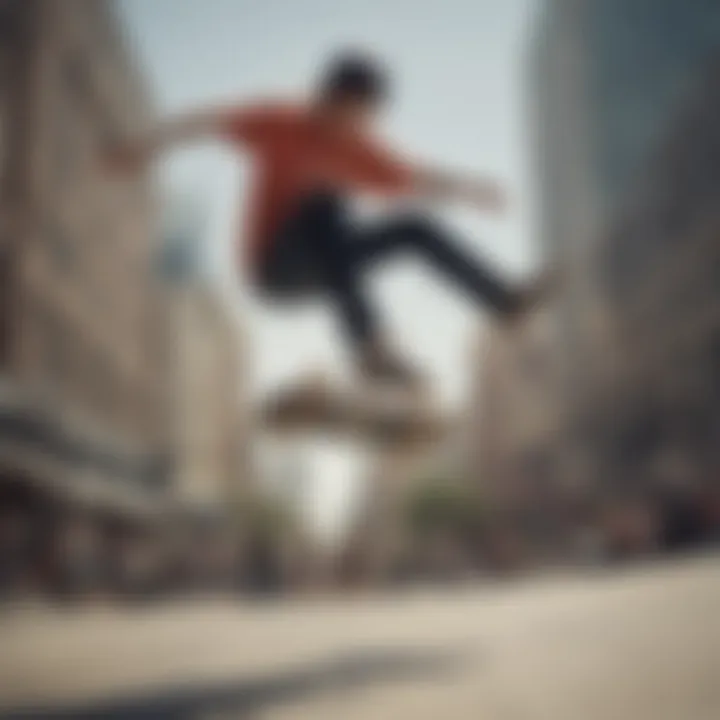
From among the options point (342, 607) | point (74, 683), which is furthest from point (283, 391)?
point (342, 607)

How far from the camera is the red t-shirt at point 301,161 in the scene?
335cm

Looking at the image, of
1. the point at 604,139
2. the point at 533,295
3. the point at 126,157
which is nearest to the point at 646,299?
the point at 604,139

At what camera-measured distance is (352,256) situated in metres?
3.32

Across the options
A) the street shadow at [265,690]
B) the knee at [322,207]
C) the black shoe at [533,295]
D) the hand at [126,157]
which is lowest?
the street shadow at [265,690]

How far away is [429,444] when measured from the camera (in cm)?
377

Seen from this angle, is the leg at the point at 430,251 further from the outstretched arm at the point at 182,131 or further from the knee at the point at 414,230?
the outstretched arm at the point at 182,131

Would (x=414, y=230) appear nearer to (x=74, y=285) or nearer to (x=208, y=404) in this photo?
(x=208, y=404)

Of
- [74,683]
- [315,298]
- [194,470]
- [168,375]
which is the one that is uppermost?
[168,375]

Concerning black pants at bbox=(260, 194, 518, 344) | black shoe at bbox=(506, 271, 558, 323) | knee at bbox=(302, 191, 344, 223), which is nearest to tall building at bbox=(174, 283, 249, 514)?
black pants at bbox=(260, 194, 518, 344)

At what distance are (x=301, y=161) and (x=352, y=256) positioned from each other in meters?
0.46

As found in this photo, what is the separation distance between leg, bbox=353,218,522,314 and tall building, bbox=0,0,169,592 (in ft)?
12.8

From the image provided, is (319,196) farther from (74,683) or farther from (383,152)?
(74,683)

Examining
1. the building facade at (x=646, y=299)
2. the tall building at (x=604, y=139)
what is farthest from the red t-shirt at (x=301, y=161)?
the building facade at (x=646, y=299)

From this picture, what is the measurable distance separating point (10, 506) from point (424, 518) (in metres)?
19.4
